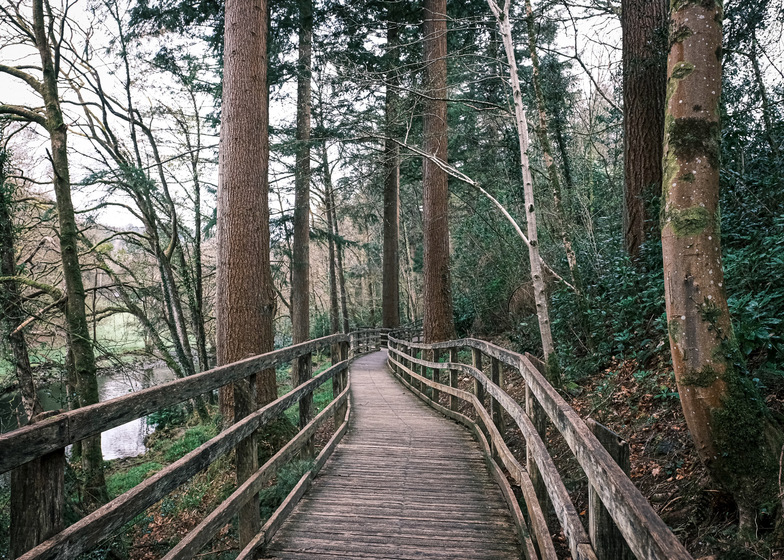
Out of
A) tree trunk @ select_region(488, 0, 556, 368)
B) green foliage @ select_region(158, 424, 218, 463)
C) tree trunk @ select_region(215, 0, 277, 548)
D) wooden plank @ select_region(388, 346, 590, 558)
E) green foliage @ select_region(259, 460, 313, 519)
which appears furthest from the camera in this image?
green foliage @ select_region(158, 424, 218, 463)

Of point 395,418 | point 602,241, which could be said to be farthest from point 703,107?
point 602,241

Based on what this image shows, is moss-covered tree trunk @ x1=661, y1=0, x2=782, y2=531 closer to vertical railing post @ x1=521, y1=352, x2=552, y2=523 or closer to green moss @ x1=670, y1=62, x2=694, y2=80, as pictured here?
green moss @ x1=670, y1=62, x2=694, y2=80

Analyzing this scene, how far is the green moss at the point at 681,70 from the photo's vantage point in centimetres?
317

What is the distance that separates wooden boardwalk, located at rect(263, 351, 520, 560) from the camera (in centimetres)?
305

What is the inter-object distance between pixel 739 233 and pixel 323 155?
14.7 m

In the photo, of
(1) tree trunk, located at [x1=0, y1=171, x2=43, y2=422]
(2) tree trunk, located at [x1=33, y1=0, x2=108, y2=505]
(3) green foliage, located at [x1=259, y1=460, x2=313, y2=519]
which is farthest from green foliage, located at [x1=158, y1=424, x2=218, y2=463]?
(3) green foliage, located at [x1=259, y1=460, x2=313, y2=519]

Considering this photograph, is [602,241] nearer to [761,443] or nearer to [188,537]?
[761,443]

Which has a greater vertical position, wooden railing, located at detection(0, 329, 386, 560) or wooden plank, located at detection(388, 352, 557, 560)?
wooden railing, located at detection(0, 329, 386, 560)

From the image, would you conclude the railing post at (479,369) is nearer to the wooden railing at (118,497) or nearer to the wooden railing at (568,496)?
the wooden railing at (568,496)

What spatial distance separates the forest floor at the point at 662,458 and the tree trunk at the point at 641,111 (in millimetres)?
2427

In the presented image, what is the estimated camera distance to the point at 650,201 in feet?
22.7

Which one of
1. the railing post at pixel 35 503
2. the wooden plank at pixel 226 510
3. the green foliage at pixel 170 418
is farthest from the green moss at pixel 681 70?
the green foliage at pixel 170 418

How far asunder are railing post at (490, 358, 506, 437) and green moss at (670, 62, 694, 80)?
111 inches

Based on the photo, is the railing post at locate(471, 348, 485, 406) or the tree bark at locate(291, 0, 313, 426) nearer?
the railing post at locate(471, 348, 485, 406)
